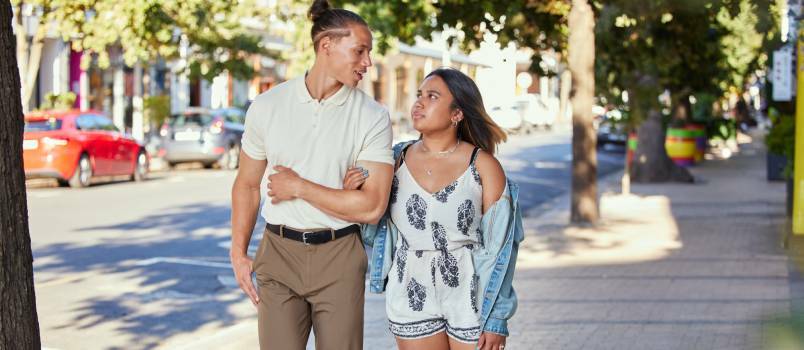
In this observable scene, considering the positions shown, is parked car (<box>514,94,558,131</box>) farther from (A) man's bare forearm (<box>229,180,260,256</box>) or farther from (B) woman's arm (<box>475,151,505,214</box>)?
(A) man's bare forearm (<box>229,180,260,256</box>)

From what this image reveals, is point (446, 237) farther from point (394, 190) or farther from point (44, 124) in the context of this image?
point (44, 124)

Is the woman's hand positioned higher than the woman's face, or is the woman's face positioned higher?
the woman's face

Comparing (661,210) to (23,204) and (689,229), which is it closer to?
(689,229)

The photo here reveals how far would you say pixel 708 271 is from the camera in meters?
12.1

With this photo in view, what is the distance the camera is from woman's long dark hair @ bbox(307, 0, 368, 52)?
413 cm

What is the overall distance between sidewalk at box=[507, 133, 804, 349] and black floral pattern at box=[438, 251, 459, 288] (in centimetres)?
101

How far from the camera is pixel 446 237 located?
4438 millimetres

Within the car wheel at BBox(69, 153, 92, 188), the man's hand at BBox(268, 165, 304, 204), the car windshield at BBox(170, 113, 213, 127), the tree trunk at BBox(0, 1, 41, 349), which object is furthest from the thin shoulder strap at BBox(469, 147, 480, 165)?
the car windshield at BBox(170, 113, 213, 127)

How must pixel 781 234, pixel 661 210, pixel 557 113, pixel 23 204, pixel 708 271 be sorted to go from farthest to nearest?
pixel 557 113 → pixel 661 210 → pixel 781 234 → pixel 708 271 → pixel 23 204

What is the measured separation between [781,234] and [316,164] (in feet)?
41.7

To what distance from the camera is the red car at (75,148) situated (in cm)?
2273

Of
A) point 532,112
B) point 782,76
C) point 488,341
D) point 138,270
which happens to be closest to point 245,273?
point 488,341

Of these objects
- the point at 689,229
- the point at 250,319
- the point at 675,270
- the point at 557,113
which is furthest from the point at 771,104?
the point at 557,113

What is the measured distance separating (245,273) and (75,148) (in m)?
19.7
